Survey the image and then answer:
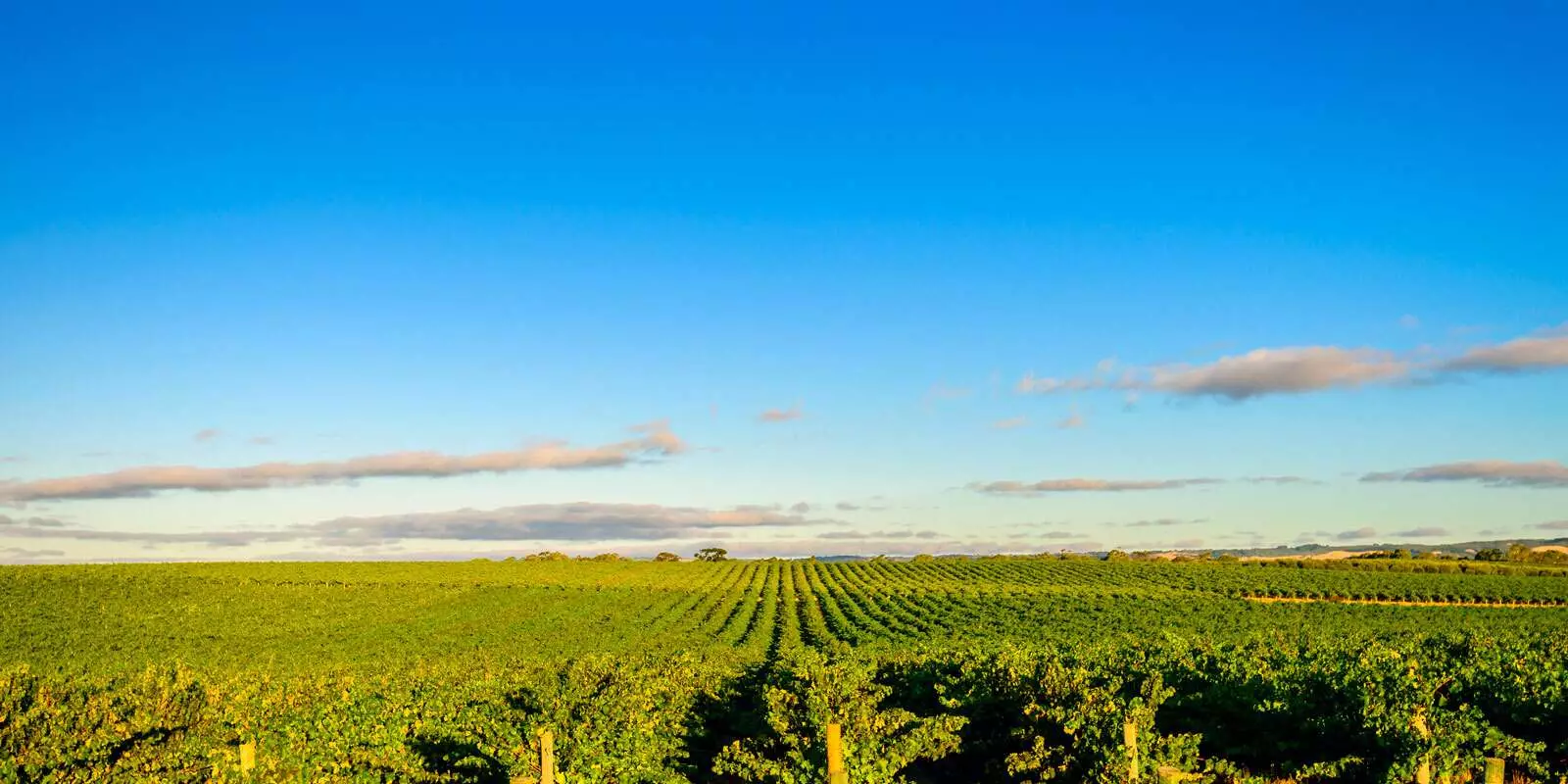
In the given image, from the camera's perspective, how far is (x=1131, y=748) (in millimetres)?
16438

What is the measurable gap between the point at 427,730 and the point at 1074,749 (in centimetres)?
1160

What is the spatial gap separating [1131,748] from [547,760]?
9593 mm

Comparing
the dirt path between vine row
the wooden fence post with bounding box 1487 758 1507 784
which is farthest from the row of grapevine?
the dirt path between vine row

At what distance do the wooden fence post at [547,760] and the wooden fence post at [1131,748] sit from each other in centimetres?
938

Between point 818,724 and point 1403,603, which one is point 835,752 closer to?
point 818,724

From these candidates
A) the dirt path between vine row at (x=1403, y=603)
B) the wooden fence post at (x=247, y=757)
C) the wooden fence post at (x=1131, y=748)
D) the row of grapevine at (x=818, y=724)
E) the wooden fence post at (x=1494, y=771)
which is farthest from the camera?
the dirt path between vine row at (x=1403, y=603)

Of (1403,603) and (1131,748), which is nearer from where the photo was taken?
(1131,748)

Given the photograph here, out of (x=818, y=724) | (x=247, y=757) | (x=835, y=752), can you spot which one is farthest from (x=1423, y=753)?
(x=247, y=757)

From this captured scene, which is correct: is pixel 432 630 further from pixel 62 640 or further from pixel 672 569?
pixel 672 569

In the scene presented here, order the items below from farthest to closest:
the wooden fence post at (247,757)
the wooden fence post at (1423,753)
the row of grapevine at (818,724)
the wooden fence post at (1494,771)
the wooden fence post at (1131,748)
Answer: the wooden fence post at (1131,748) → the wooden fence post at (247,757) → the row of grapevine at (818,724) → the wooden fence post at (1423,753) → the wooden fence post at (1494,771)

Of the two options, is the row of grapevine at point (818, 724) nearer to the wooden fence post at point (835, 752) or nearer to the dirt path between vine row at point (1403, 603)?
the wooden fence post at point (835, 752)

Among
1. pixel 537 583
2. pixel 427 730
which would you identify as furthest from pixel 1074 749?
pixel 537 583

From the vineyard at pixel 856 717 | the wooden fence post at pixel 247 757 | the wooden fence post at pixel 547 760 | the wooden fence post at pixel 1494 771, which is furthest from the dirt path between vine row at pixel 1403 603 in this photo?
the wooden fence post at pixel 247 757

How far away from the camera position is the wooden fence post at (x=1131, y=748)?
639 inches
